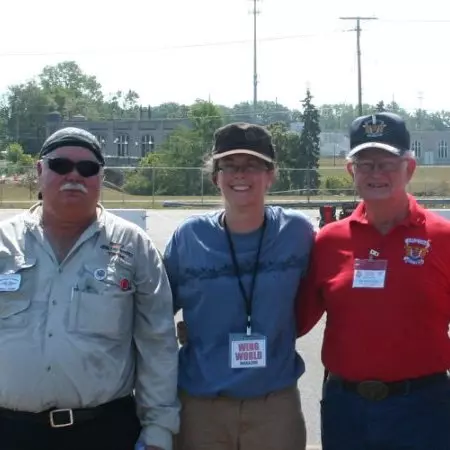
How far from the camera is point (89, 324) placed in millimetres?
3420

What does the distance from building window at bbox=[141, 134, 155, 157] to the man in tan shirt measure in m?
81.4

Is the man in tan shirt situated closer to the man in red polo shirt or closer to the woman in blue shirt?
the woman in blue shirt

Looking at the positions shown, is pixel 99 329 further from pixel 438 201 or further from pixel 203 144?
pixel 203 144

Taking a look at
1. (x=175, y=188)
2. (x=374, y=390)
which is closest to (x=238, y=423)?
(x=374, y=390)

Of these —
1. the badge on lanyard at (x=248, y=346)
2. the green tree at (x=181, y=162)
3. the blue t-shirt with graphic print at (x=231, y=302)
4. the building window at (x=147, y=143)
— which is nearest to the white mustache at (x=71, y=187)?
the blue t-shirt with graphic print at (x=231, y=302)

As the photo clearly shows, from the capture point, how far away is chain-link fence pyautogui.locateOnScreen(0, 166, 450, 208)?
4322cm

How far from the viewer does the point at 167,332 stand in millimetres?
3631

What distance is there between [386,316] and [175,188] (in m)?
44.2

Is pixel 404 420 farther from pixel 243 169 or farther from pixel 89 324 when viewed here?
pixel 89 324

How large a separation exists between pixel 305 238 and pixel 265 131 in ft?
1.79

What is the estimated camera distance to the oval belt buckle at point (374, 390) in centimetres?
365

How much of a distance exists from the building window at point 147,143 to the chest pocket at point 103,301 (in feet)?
267

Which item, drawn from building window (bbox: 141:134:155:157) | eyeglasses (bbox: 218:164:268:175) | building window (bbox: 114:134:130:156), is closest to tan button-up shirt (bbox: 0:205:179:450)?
eyeglasses (bbox: 218:164:268:175)

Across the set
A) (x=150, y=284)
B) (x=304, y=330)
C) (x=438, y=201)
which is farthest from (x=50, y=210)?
(x=438, y=201)
